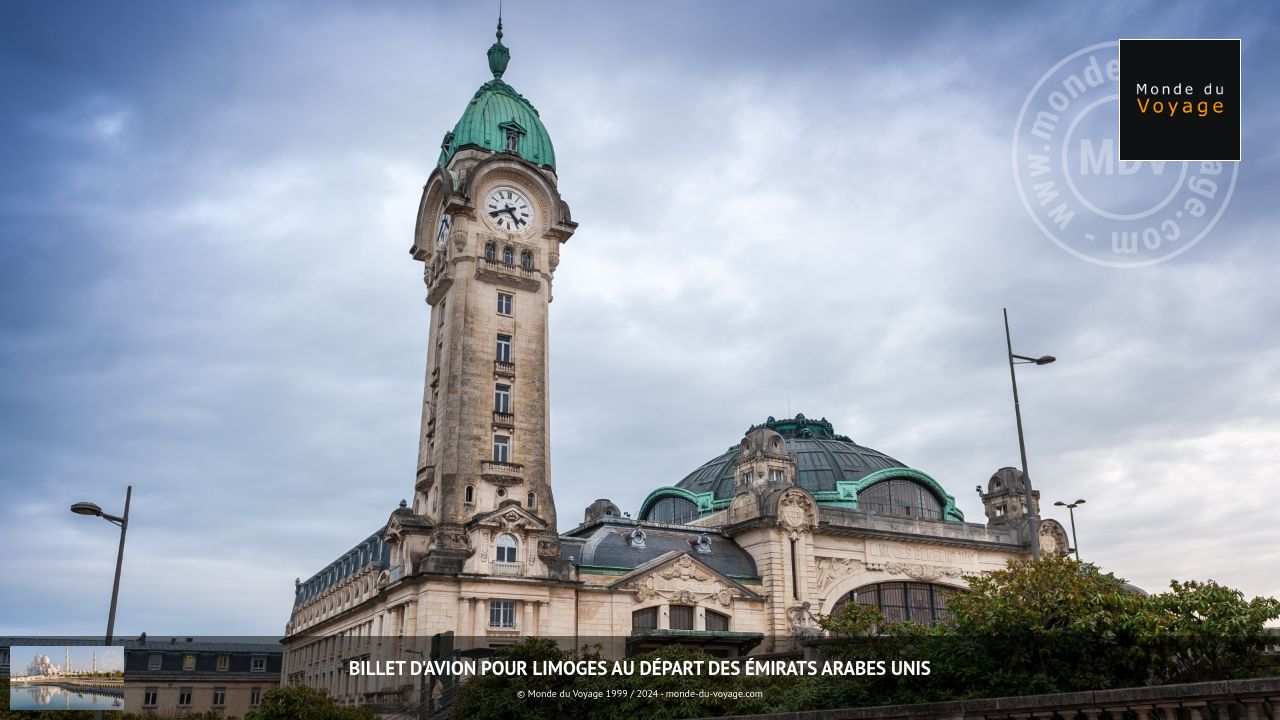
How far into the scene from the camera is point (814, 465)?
7569cm

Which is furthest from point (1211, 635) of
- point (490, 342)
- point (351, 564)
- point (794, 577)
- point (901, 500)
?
point (351, 564)

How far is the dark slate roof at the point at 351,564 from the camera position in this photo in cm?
6738

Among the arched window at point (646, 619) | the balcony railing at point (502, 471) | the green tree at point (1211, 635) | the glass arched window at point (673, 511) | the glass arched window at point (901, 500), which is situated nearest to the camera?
the green tree at point (1211, 635)

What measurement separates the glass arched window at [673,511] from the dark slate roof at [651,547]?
427 inches

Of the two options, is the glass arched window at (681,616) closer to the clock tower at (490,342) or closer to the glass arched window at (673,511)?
the clock tower at (490,342)

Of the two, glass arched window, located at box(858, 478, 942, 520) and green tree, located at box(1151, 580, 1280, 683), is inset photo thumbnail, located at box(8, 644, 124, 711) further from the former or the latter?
glass arched window, located at box(858, 478, 942, 520)

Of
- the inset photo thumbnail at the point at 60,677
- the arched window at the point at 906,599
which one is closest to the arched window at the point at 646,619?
the arched window at the point at 906,599

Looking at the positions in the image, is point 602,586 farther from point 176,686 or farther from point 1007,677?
point 176,686

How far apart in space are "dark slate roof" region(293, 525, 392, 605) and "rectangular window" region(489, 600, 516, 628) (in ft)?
32.6

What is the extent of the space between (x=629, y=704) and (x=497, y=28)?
59.3 metres

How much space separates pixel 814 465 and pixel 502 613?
30.6 meters

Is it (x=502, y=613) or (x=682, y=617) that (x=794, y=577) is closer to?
(x=682, y=617)

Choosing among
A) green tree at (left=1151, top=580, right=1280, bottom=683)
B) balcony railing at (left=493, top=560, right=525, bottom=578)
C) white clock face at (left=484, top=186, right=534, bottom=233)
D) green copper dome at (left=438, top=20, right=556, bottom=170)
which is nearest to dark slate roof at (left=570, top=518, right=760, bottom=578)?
balcony railing at (left=493, top=560, right=525, bottom=578)

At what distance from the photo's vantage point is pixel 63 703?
24.2 metres
